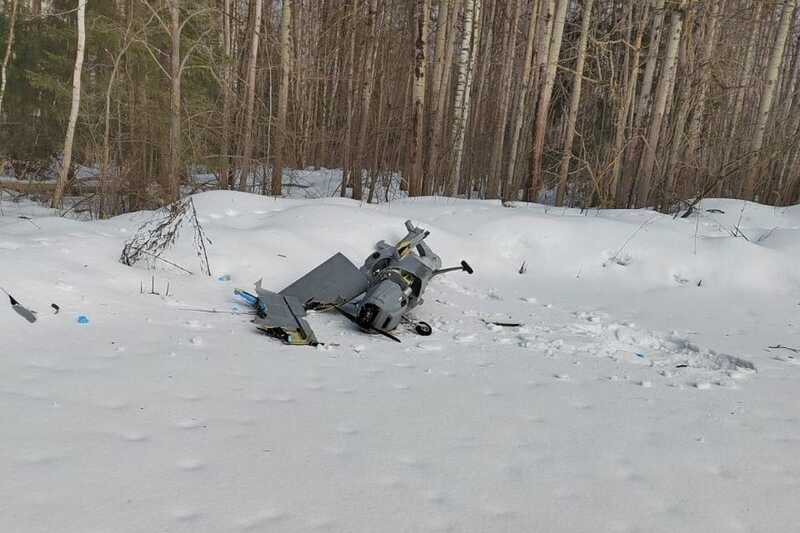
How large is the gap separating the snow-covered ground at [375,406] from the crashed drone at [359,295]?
15cm

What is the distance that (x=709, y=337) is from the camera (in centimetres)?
411

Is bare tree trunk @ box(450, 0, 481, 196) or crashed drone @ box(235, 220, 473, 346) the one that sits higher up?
bare tree trunk @ box(450, 0, 481, 196)

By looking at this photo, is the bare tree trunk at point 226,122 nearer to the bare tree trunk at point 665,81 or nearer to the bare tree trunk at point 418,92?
the bare tree trunk at point 418,92

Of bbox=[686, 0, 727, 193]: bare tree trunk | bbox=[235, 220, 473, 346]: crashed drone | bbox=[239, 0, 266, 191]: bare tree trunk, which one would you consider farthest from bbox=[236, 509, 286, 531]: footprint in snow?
bbox=[686, 0, 727, 193]: bare tree trunk

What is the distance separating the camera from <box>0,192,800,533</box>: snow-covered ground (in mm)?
1698

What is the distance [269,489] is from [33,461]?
84 cm

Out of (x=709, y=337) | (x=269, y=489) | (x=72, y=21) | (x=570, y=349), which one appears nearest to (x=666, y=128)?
(x=709, y=337)

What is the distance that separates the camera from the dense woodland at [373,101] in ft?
28.6

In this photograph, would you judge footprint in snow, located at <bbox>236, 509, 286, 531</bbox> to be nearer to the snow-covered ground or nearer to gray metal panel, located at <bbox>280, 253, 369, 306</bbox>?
the snow-covered ground

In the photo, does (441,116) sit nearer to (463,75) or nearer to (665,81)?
(463,75)

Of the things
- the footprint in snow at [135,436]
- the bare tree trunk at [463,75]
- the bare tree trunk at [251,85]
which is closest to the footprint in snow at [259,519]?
the footprint in snow at [135,436]

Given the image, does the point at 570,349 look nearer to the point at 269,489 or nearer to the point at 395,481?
the point at 395,481

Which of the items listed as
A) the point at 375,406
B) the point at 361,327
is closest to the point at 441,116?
the point at 361,327

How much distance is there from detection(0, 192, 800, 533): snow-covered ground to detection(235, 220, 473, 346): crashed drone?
0.50ft
